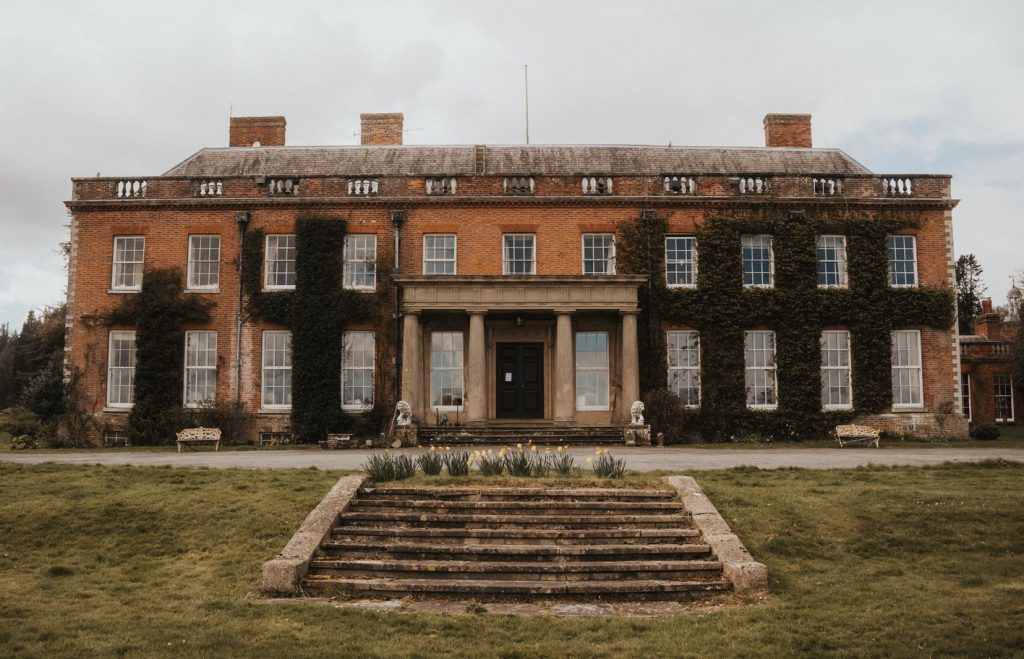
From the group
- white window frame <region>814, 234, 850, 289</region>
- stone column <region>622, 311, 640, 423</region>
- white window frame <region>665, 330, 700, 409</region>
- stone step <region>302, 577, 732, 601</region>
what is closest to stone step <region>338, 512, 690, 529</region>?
stone step <region>302, 577, 732, 601</region>

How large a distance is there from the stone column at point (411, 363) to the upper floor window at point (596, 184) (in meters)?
6.98

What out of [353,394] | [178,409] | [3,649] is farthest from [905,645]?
[178,409]

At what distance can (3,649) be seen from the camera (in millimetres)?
7359

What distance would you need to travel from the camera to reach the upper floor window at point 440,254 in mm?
26234

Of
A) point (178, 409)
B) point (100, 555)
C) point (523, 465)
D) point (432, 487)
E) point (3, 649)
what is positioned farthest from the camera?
point (178, 409)

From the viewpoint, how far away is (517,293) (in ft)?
79.1

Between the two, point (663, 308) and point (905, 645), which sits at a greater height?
point (663, 308)

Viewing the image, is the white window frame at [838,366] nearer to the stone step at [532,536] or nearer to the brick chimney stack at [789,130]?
the brick chimney stack at [789,130]

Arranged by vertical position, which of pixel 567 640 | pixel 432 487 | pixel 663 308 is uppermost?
pixel 663 308

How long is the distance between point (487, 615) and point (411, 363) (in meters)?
15.8

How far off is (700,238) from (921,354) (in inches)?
316

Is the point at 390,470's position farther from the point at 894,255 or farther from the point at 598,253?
the point at 894,255

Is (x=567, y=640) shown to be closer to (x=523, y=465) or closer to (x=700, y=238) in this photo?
(x=523, y=465)

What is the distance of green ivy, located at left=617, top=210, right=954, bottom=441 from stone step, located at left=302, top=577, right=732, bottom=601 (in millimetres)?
15976
